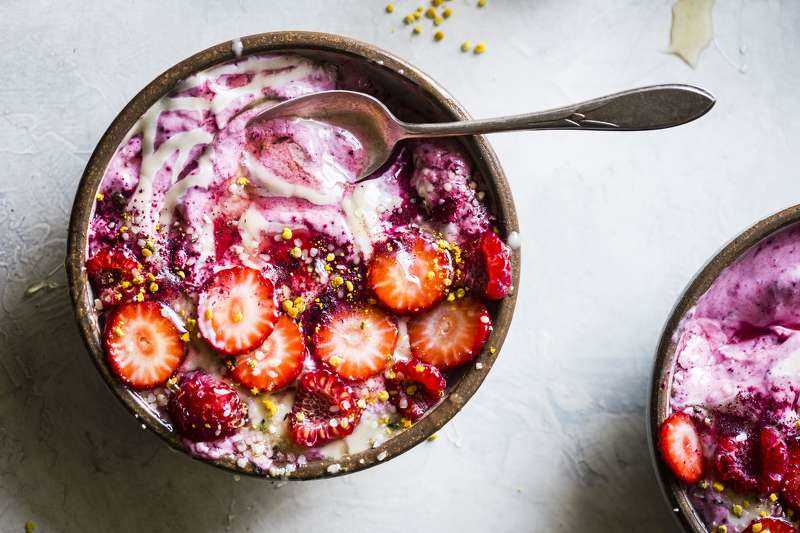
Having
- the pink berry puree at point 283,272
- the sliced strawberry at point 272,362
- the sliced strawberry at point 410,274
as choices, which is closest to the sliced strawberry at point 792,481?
the pink berry puree at point 283,272

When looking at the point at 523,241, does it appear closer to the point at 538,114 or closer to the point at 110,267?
the point at 538,114

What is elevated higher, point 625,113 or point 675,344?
point 625,113

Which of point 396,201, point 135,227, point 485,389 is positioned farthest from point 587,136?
point 135,227

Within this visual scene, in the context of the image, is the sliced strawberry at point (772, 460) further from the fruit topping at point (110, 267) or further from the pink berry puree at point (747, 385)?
the fruit topping at point (110, 267)

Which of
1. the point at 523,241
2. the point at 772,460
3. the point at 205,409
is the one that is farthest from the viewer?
the point at 523,241

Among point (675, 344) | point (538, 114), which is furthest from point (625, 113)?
point (675, 344)

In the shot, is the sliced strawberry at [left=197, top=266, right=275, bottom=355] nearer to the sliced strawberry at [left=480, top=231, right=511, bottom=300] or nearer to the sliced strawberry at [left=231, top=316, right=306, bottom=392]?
the sliced strawberry at [left=231, top=316, right=306, bottom=392]
